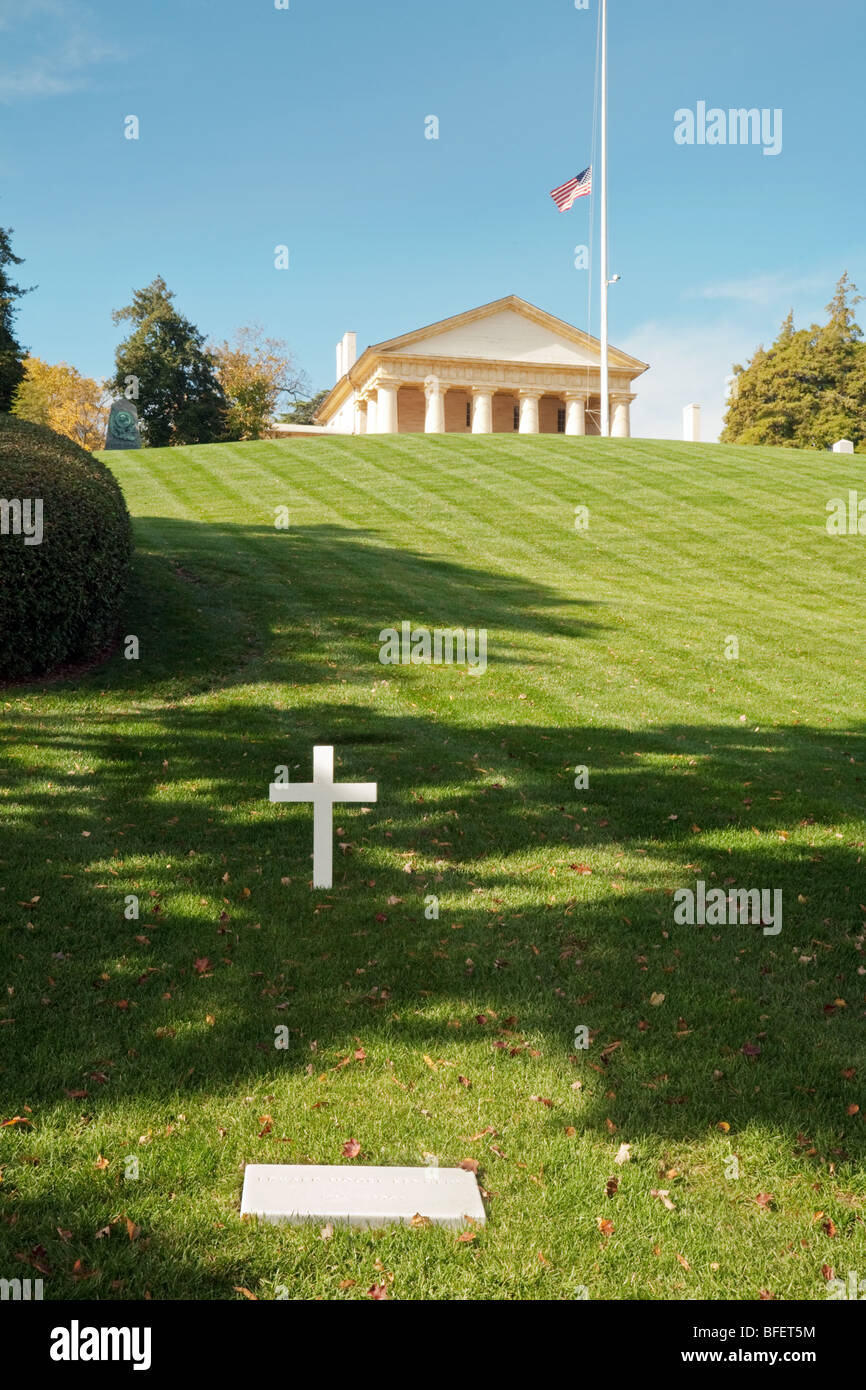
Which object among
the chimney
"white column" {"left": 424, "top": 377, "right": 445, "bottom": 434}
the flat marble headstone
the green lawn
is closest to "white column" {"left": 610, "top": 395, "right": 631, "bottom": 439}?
"white column" {"left": 424, "top": 377, "right": 445, "bottom": 434}

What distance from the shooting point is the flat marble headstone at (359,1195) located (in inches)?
140

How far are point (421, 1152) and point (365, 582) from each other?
12.8 metres

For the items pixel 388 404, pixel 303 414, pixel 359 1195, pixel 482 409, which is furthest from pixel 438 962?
pixel 303 414

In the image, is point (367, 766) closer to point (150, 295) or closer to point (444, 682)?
point (444, 682)

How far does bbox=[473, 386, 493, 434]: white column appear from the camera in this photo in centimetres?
5769

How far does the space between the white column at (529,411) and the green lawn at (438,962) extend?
4645 cm

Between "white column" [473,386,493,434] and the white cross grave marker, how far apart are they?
5328 cm

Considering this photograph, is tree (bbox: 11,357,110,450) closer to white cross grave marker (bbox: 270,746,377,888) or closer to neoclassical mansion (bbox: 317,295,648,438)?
neoclassical mansion (bbox: 317,295,648,438)

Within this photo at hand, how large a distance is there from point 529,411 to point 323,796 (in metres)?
55.2

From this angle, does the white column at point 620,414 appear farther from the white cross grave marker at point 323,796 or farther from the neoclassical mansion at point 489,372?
the white cross grave marker at point 323,796

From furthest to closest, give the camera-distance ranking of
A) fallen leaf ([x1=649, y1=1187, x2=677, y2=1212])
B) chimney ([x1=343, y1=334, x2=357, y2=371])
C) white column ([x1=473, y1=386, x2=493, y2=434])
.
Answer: chimney ([x1=343, y1=334, x2=357, y2=371]) < white column ([x1=473, y1=386, x2=493, y2=434]) < fallen leaf ([x1=649, y1=1187, x2=677, y2=1212])

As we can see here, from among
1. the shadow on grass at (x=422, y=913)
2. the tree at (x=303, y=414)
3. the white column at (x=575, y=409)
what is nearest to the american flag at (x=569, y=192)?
the white column at (x=575, y=409)

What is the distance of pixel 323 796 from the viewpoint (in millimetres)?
6465

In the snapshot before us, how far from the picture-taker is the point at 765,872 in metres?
6.86
